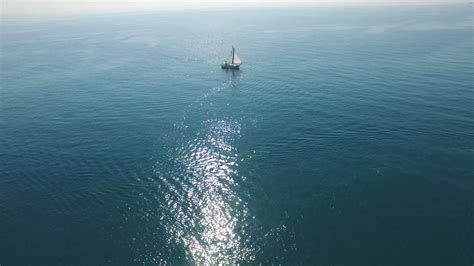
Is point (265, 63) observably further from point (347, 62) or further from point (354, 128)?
point (354, 128)

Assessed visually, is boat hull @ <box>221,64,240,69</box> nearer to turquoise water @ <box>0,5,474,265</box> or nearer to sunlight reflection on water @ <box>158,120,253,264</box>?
turquoise water @ <box>0,5,474,265</box>

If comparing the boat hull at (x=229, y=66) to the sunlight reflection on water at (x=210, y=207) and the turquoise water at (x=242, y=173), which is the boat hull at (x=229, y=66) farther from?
the sunlight reflection on water at (x=210, y=207)

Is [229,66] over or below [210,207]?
over

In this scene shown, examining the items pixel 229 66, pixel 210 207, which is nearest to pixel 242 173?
pixel 210 207

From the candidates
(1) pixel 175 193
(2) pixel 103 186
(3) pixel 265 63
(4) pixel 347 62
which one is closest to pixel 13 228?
(2) pixel 103 186

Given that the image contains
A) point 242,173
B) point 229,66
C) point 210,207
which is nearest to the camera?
point 210,207

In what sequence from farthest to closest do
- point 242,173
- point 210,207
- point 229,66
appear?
point 229,66 → point 242,173 → point 210,207

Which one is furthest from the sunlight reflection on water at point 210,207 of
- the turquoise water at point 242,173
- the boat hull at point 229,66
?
the boat hull at point 229,66

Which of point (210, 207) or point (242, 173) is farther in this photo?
point (242, 173)

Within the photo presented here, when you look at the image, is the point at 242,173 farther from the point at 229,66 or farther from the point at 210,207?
the point at 229,66
